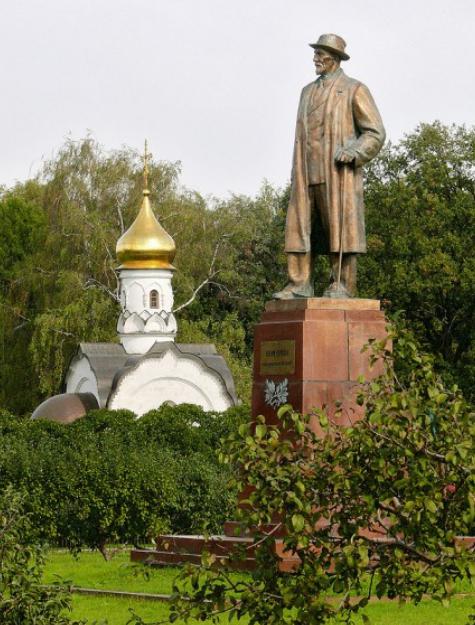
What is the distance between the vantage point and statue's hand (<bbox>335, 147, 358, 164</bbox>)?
11.7m

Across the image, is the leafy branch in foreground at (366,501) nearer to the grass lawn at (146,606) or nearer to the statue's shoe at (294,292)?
the grass lawn at (146,606)

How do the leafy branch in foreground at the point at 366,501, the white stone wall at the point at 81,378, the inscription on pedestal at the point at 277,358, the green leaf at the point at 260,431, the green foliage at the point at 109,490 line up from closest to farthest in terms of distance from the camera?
the leafy branch in foreground at the point at 366,501 < the green leaf at the point at 260,431 < the inscription on pedestal at the point at 277,358 < the green foliage at the point at 109,490 < the white stone wall at the point at 81,378

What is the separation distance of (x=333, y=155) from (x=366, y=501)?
6.22 metres

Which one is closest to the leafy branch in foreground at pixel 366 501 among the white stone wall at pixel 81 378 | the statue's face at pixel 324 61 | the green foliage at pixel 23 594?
the green foliage at pixel 23 594

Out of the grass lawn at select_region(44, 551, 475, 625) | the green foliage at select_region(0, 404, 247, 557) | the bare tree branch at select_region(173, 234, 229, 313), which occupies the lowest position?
the grass lawn at select_region(44, 551, 475, 625)

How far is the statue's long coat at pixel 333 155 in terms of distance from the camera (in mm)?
11852

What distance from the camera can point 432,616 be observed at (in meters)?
10.1

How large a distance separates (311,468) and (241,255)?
3708cm

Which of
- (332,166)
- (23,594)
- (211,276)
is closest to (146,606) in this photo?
(332,166)

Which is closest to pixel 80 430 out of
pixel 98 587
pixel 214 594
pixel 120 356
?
pixel 120 356

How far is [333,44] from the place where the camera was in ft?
39.4

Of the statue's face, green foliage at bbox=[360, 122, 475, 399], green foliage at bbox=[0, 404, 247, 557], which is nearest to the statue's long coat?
the statue's face

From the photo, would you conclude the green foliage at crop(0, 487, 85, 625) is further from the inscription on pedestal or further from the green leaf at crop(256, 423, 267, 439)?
the inscription on pedestal

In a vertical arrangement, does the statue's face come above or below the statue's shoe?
above
